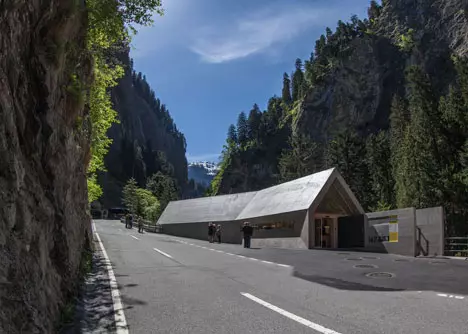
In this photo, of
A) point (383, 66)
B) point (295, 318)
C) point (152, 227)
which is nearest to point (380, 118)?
point (383, 66)

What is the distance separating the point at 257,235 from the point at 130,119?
124 m

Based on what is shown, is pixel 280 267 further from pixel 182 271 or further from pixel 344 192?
pixel 344 192

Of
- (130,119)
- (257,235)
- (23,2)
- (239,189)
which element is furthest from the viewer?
(130,119)

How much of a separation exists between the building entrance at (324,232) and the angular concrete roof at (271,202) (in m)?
1.62

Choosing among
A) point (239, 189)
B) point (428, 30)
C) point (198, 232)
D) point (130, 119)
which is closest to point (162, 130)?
point (130, 119)

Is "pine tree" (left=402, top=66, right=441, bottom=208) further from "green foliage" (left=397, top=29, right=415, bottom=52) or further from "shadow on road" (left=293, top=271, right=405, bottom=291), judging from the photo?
Answer: "green foliage" (left=397, top=29, right=415, bottom=52)

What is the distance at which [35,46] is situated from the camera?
285 inches

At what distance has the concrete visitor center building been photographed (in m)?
→ 19.4

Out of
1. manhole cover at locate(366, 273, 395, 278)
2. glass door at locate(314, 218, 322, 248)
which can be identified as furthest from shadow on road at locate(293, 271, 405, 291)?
glass door at locate(314, 218, 322, 248)

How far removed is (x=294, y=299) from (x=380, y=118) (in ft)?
330

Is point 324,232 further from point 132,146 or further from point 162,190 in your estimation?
point 132,146

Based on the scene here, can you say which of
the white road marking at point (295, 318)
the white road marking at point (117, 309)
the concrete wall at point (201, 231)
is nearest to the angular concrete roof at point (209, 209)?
the concrete wall at point (201, 231)

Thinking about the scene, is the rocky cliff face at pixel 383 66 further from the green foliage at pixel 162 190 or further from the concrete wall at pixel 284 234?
the concrete wall at pixel 284 234

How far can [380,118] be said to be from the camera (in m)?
101
